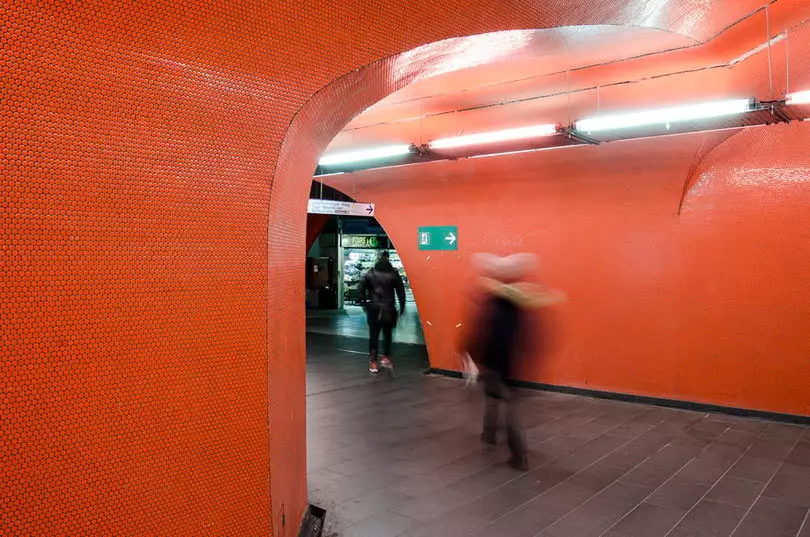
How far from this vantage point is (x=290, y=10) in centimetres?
268

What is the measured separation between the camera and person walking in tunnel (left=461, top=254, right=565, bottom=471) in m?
5.03

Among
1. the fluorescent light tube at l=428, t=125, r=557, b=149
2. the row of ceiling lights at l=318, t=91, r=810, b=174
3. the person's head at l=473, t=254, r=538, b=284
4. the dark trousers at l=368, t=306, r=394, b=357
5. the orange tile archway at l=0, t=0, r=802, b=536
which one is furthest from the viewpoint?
the dark trousers at l=368, t=306, r=394, b=357

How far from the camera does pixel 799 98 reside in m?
4.50

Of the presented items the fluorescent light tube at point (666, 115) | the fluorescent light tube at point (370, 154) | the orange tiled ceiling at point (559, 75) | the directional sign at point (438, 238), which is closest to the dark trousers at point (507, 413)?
the fluorescent light tube at point (666, 115)

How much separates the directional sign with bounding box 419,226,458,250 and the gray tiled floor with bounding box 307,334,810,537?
8.85 ft

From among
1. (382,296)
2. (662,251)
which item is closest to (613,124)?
(662,251)

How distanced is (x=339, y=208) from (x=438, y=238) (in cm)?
182

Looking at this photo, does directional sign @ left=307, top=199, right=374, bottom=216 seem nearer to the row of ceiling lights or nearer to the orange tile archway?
the row of ceiling lights

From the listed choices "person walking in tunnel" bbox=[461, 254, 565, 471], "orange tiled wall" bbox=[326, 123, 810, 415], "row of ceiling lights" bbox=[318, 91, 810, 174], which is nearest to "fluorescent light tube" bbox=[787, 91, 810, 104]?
"row of ceiling lights" bbox=[318, 91, 810, 174]

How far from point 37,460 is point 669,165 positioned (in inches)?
270

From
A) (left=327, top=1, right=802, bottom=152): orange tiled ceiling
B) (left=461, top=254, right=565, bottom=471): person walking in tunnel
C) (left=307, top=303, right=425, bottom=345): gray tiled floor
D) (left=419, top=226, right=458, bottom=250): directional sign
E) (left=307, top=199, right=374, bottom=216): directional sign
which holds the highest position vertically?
(left=327, top=1, right=802, bottom=152): orange tiled ceiling

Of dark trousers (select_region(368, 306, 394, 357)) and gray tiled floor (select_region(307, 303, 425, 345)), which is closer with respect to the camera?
dark trousers (select_region(368, 306, 394, 357))

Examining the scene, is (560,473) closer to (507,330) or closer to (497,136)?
(507,330)

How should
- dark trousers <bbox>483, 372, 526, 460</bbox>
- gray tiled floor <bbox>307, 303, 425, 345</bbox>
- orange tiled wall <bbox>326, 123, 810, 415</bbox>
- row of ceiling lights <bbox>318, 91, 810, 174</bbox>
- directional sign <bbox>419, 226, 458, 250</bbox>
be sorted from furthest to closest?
1. gray tiled floor <bbox>307, 303, 425, 345</bbox>
2. directional sign <bbox>419, 226, 458, 250</bbox>
3. orange tiled wall <bbox>326, 123, 810, 415</bbox>
4. dark trousers <bbox>483, 372, 526, 460</bbox>
5. row of ceiling lights <bbox>318, 91, 810, 174</bbox>
